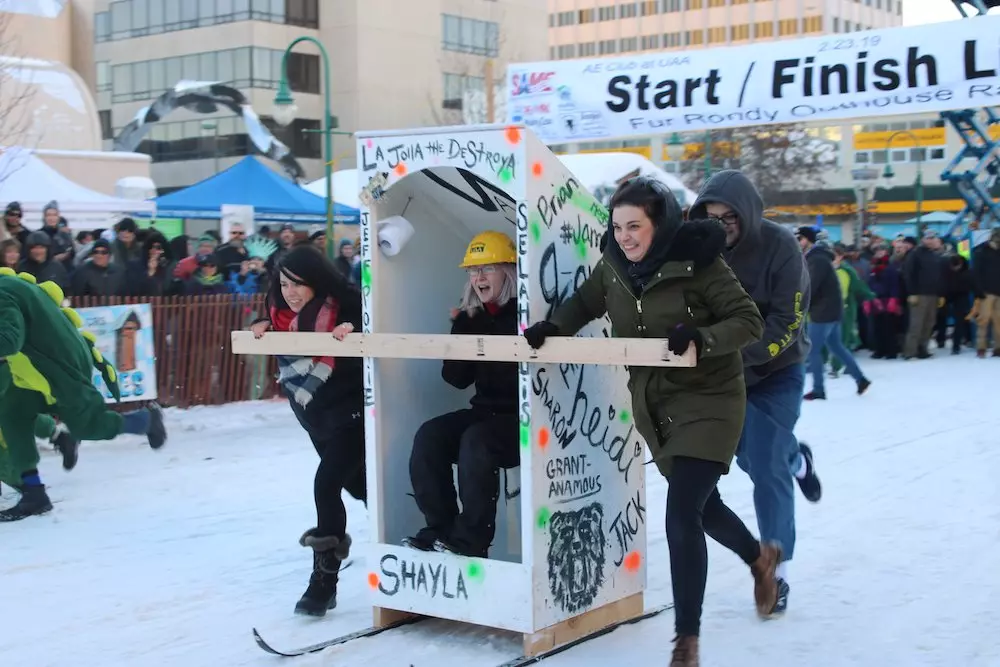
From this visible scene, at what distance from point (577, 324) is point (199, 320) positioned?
831 centimetres

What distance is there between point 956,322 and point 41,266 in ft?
42.7

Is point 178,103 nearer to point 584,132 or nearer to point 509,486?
point 584,132

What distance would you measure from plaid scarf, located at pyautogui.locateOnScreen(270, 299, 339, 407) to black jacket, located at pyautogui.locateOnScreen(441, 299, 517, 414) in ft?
1.77

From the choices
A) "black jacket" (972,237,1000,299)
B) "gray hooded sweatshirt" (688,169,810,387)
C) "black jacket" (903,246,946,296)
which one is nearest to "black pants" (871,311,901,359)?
"black jacket" (903,246,946,296)

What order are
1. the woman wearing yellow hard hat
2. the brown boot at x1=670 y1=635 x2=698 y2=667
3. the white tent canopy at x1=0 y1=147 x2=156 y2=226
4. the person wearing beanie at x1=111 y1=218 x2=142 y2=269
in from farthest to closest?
the white tent canopy at x1=0 y1=147 x2=156 y2=226 < the person wearing beanie at x1=111 y1=218 x2=142 y2=269 < the woman wearing yellow hard hat < the brown boot at x1=670 y1=635 x2=698 y2=667

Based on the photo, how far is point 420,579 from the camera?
16.0 feet

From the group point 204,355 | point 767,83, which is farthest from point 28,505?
point 767,83

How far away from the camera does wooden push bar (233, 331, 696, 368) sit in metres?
4.14

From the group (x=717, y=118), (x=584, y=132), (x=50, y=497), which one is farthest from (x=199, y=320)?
(x=717, y=118)

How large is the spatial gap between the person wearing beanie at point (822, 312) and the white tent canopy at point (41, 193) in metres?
9.39

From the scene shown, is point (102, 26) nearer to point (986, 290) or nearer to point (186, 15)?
point (186, 15)

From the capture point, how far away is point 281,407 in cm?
1236

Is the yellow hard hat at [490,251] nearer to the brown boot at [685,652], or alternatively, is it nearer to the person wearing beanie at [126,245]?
the brown boot at [685,652]

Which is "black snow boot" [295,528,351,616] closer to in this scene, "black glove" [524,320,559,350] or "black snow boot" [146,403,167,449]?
"black glove" [524,320,559,350]
